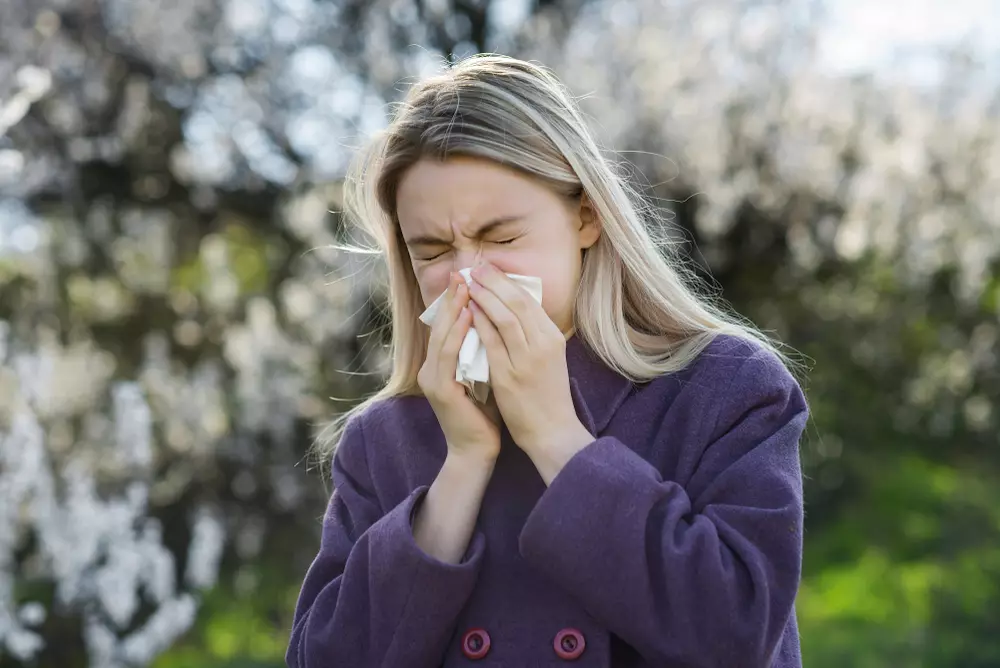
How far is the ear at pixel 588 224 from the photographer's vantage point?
204 cm

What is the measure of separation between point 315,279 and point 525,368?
14.7 ft

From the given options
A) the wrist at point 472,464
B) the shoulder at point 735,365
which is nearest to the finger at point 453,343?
the wrist at point 472,464

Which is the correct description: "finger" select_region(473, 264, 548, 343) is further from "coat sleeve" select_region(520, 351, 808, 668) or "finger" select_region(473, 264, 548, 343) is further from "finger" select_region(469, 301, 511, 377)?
"coat sleeve" select_region(520, 351, 808, 668)

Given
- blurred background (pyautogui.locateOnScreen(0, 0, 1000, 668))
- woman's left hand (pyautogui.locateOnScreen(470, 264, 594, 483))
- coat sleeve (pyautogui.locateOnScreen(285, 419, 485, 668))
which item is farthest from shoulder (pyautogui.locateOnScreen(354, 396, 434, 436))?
blurred background (pyautogui.locateOnScreen(0, 0, 1000, 668))

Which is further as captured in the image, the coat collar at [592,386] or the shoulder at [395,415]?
the shoulder at [395,415]

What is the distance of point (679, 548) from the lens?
1681 millimetres

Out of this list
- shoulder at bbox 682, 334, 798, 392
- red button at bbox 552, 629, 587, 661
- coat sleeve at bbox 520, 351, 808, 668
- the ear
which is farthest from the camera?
the ear

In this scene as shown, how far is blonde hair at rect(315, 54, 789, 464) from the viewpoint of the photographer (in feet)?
6.39

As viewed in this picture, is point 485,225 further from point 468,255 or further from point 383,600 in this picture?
point 383,600

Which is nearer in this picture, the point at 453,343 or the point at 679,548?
the point at 679,548

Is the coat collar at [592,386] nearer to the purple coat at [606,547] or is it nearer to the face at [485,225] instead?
the purple coat at [606,547]

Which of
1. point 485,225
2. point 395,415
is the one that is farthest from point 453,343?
point 395,415

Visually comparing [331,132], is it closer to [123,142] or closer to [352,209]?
[123,142]

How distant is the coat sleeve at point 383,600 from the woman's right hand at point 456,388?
0.11m
